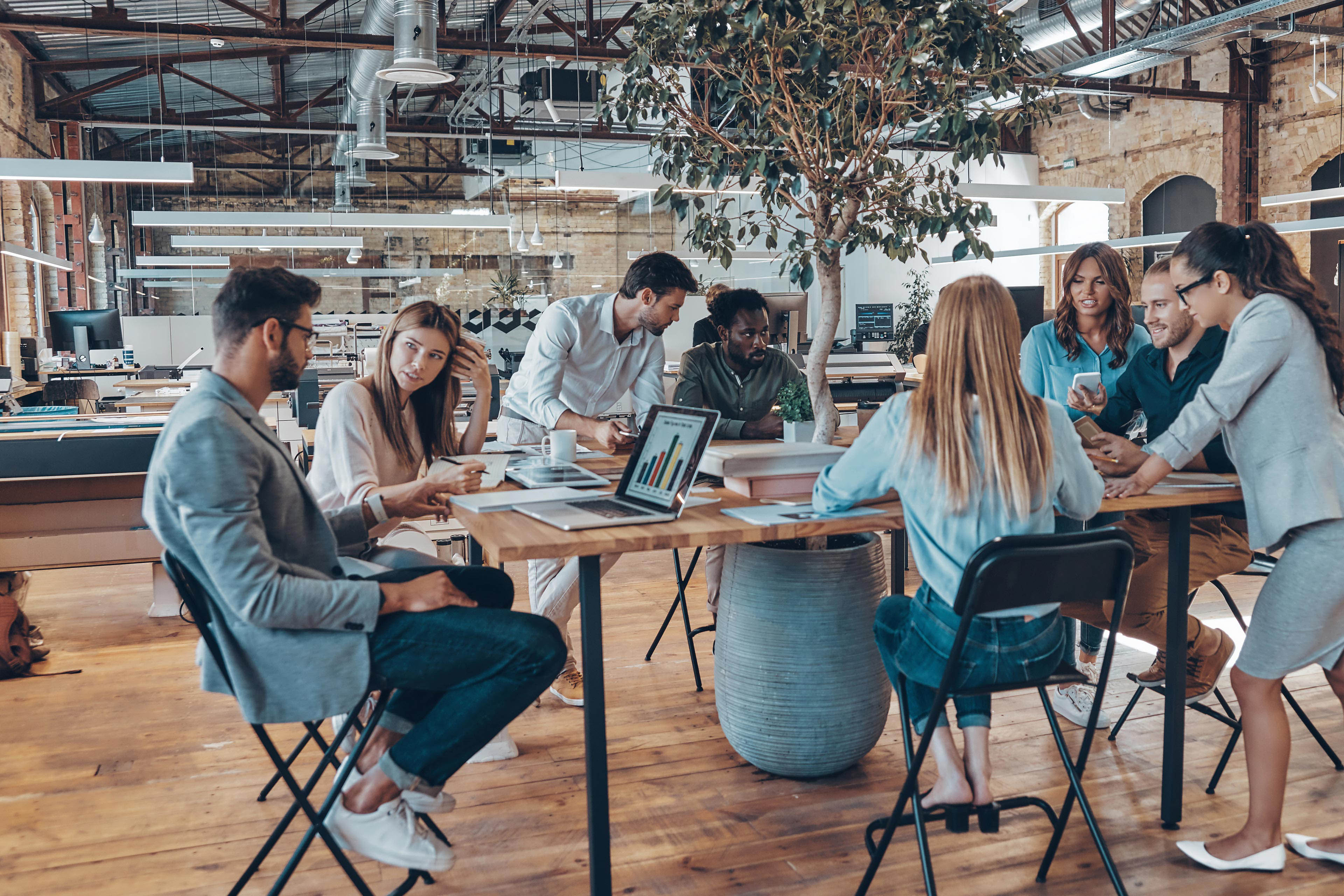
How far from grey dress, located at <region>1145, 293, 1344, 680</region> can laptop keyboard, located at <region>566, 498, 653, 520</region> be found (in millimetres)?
1229

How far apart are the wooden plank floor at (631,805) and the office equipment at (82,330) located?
25.4ft

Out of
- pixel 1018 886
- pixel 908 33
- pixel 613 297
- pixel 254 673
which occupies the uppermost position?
pixel 908 33

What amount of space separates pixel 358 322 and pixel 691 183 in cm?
868

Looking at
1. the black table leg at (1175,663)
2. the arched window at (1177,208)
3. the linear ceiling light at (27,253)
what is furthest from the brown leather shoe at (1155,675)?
the arched window at (1177,208)

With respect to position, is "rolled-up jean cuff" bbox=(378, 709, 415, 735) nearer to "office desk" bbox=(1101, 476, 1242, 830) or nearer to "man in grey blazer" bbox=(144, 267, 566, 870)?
"man in grey blazer" bbox=(144, 267, 566, 870)

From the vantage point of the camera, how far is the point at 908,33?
8.09 ft

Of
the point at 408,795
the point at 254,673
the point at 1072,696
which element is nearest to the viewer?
the point at 254,673

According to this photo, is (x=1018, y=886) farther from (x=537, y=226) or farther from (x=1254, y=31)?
(x=537, y=226)

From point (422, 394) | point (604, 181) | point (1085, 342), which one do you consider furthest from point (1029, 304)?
point (422, 394)

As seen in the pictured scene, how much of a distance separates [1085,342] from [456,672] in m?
2.32

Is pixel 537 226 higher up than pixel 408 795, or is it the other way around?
pixel 537 226

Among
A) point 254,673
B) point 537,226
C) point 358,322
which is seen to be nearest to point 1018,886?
point 254,673

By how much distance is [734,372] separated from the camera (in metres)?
3.75

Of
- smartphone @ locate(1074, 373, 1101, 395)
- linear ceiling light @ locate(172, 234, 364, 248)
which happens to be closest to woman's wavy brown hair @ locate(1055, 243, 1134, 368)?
smartphone @ locate(1074, 373, 1101, 395)
